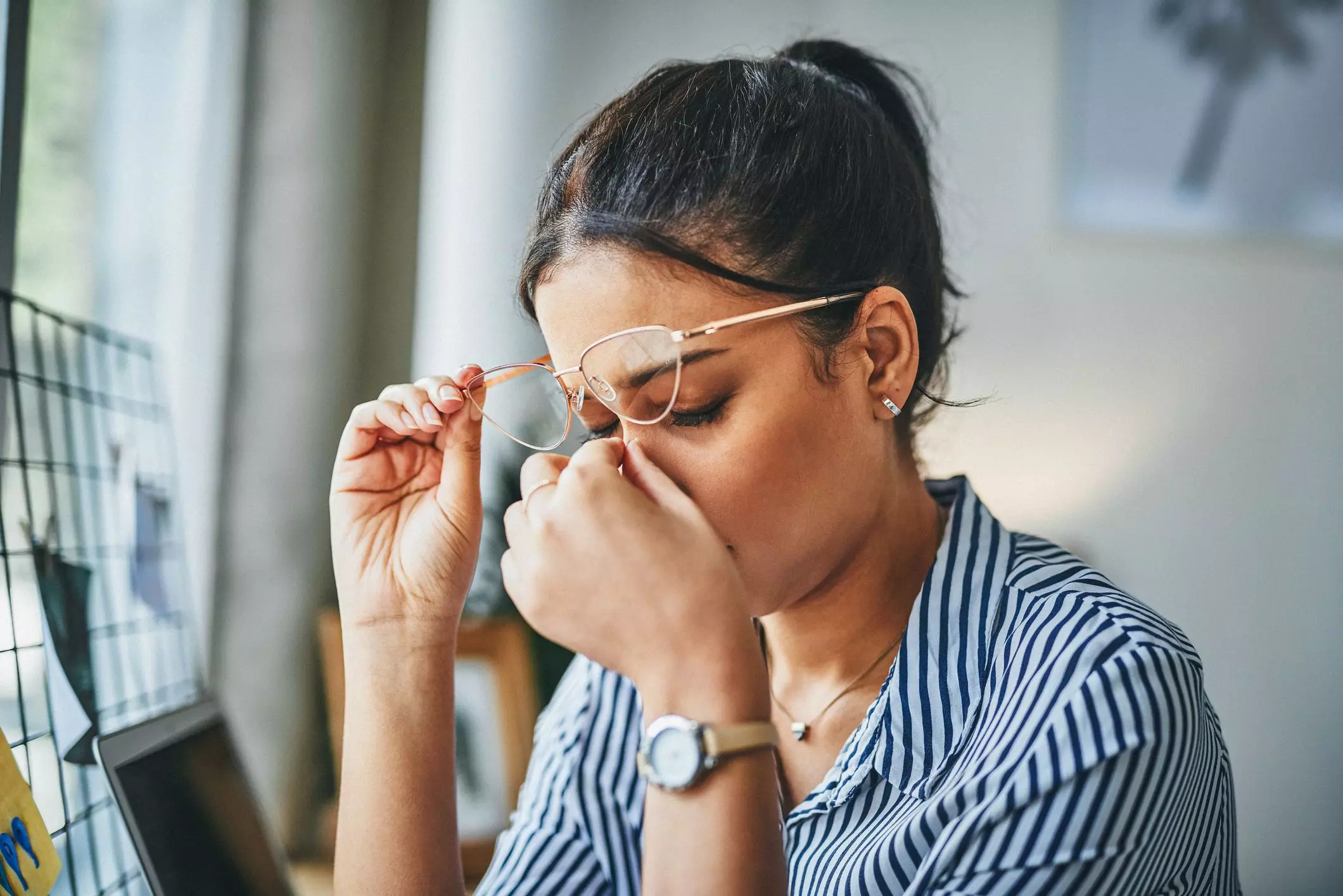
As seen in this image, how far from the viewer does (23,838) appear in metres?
0.64

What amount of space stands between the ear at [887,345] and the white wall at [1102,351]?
1.05m

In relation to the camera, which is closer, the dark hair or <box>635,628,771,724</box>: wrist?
<box>635,628,771,724</box>: wrist

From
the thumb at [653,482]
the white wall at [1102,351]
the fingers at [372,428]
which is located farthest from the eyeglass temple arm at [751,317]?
the white wall at [1102,351]

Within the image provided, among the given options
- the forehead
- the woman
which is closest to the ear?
the woman

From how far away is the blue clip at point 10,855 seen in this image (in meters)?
0.61

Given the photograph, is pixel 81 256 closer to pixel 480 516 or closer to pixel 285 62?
pixel 285 62

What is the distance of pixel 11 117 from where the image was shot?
3.11 feet

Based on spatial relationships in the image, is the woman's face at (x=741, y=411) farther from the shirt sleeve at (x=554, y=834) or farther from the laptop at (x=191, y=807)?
the laptop at (x=191, y=807)

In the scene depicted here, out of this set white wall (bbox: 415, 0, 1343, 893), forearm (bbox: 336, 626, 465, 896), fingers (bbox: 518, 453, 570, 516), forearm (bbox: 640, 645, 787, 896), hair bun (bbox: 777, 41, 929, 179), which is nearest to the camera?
forearm (bbox: 640, 645, 787, 896)

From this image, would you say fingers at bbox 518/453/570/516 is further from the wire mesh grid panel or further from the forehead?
the wire mesh grid panel

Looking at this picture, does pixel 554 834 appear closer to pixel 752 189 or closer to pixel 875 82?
pixel 752 189

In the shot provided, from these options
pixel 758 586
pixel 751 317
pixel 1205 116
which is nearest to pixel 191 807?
pixel 758 586

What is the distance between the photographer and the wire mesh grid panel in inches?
30.2

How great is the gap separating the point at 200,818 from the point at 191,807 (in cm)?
2
